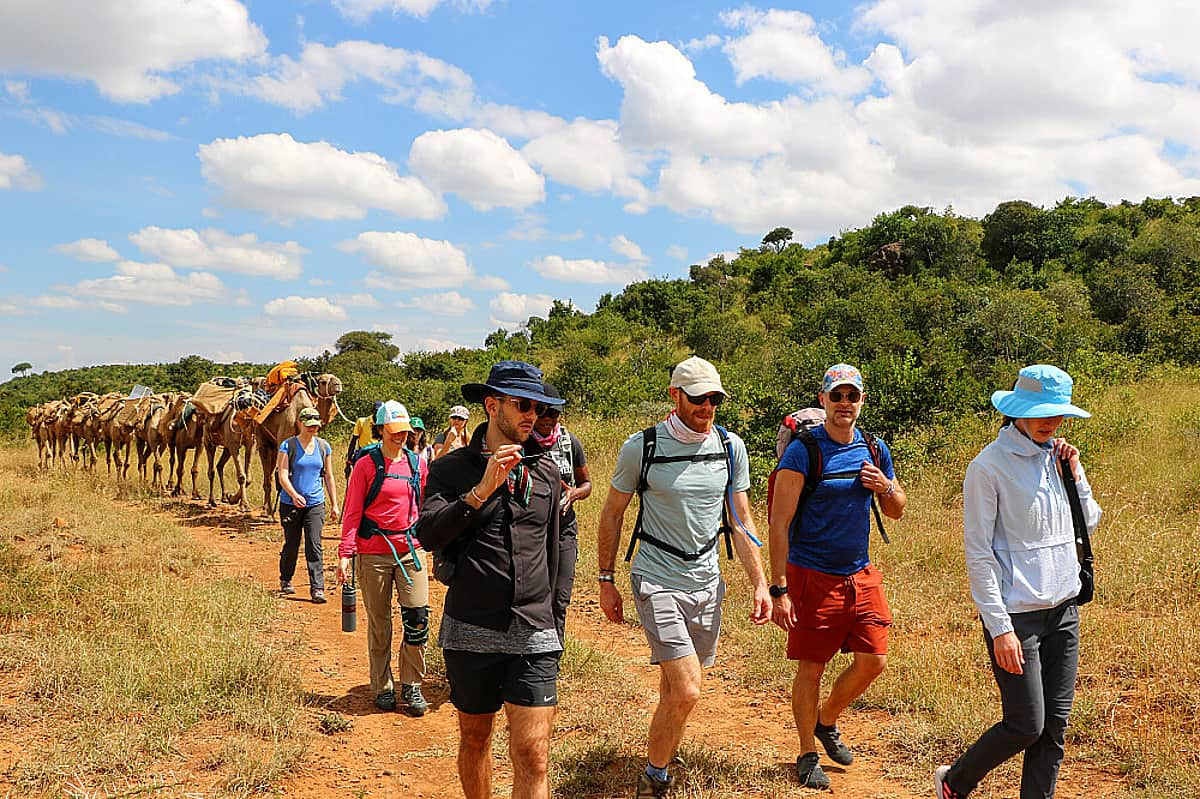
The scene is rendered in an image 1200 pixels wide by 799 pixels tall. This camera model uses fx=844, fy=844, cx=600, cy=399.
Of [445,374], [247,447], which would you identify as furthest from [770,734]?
[445,374]

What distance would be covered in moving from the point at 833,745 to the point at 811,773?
1.01ft

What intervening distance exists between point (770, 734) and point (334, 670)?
326 cm

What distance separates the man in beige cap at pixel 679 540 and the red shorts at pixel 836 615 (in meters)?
0.31

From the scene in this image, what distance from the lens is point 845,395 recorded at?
3.98m

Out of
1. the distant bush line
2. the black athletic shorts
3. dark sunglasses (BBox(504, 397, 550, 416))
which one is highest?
the distant bush line

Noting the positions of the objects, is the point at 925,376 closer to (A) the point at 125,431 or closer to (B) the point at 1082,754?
(B) the point at 1082,754

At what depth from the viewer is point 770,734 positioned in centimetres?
500

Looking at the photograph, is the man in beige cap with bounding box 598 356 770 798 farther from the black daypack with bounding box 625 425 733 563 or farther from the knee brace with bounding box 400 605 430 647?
the knee brace with bounding box 400 605 430 647

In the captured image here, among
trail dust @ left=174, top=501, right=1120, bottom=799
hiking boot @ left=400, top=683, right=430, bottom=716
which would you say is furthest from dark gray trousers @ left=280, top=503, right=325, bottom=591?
hiking boot @ left=400, top=683, right=430, bottom=716

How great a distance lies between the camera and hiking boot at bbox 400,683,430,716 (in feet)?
17.7

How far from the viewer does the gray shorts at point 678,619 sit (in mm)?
3754

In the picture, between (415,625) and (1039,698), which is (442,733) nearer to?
(415,625)

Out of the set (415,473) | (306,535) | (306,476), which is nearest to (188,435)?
(306,535)

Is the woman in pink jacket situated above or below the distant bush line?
below
